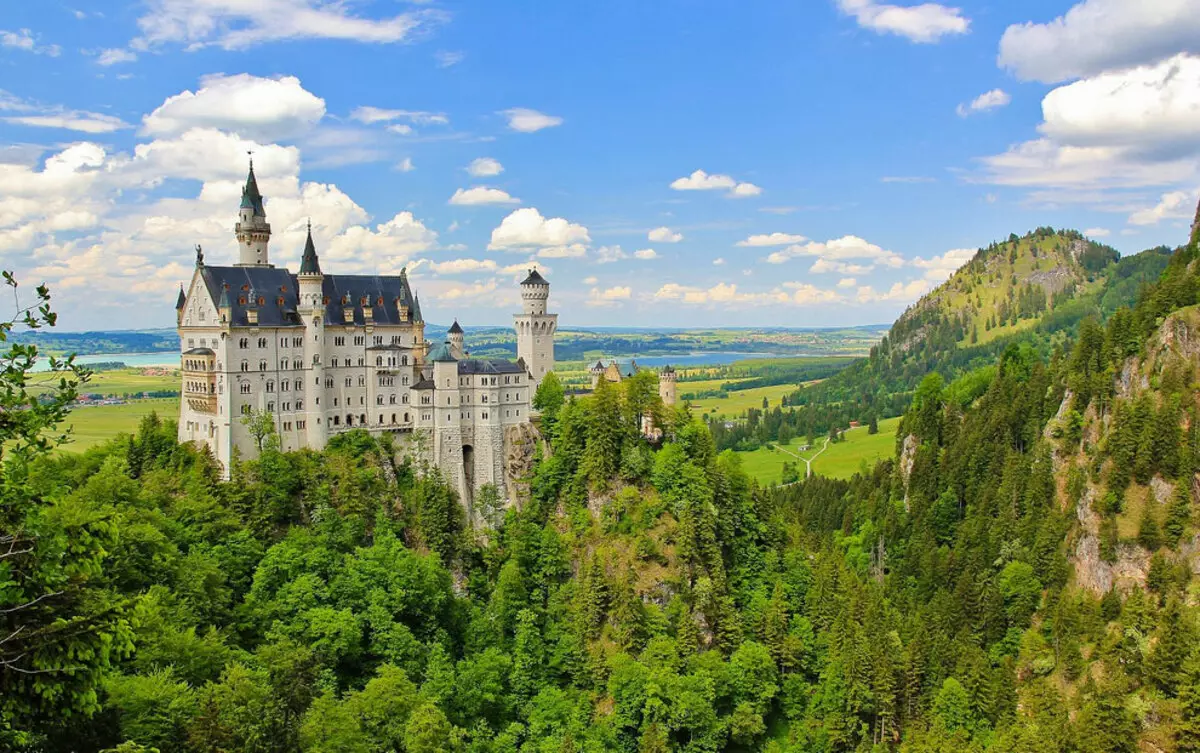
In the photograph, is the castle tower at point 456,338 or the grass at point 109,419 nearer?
the castle tower at point 456,338

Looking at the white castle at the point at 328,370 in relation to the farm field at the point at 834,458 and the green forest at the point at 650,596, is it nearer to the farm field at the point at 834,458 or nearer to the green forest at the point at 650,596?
the green forest at the point at 650,596

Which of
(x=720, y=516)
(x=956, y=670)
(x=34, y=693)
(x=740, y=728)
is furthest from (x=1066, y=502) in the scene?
(x=34, y=693)

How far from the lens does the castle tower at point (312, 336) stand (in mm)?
85188

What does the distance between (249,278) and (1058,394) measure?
9905cm

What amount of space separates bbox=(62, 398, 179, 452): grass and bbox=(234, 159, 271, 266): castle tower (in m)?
22.7

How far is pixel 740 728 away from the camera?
239 feet

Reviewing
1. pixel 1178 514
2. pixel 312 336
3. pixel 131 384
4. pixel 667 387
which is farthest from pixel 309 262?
pixel 131 384

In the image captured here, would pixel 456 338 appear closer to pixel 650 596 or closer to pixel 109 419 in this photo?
pixel 650 596

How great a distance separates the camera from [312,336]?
85.7 meters

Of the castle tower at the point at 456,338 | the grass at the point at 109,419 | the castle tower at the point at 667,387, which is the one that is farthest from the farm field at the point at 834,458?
the grass at the point at 109,419

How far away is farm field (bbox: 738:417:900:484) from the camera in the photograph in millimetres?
169375

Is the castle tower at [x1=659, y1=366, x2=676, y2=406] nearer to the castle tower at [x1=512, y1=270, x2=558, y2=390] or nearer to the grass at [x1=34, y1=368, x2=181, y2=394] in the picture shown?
the castle tower at [x1=512, y1=270, x2=558, y2=390]

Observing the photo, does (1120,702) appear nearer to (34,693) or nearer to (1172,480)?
(1172,480)

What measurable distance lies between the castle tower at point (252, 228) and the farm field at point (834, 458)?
100m
